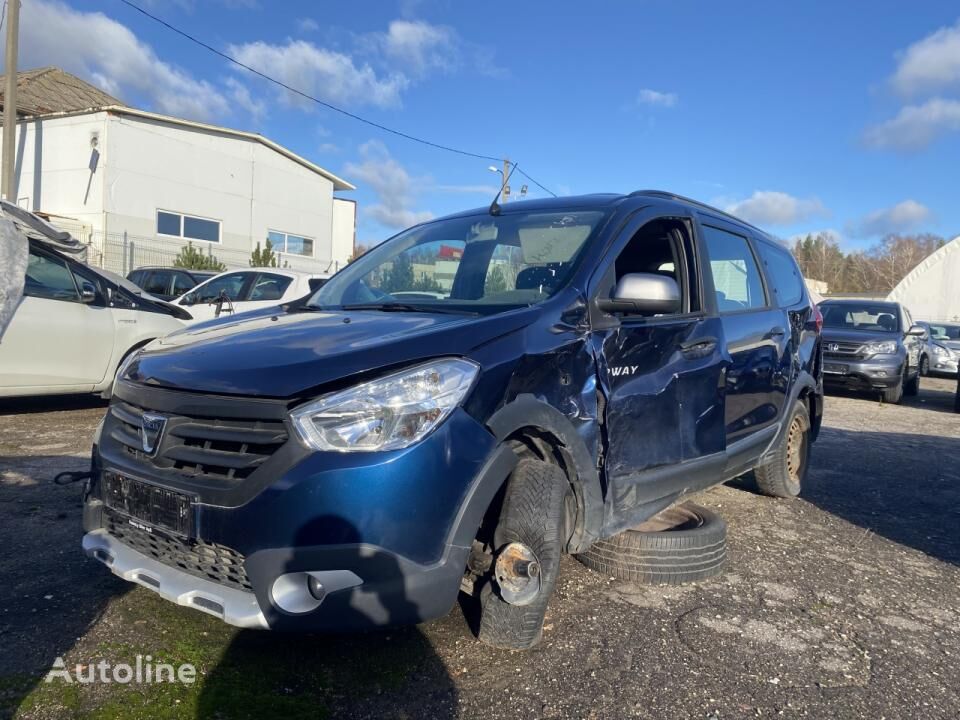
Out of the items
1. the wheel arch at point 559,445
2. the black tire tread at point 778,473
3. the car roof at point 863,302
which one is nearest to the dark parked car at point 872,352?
the car roof at point 863,302

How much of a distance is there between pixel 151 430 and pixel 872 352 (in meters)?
12.3

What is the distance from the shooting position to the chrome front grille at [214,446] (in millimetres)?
2354

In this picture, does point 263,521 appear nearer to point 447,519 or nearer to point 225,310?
point 447,519

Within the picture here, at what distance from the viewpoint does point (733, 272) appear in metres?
4.49

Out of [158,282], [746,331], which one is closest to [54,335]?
[746,331]

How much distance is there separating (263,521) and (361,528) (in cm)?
31

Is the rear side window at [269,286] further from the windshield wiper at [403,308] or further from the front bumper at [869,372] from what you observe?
the front bumper at [869,372]

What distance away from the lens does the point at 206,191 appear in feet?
77.5

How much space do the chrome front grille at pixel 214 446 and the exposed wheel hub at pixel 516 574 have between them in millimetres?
913

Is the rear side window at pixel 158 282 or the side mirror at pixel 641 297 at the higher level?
the rear side window at pixel 158 282

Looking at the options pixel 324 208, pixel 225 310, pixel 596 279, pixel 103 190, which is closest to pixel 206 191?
pixel 103 190

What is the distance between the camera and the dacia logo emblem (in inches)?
102

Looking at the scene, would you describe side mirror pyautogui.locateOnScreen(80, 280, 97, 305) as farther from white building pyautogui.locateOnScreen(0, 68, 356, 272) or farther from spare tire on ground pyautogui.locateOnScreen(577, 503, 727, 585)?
Result: white building pyautogui.locateOnScreen(0, 68, 356, 272)

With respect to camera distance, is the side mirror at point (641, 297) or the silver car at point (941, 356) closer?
the side mirror at point (641, 297)
